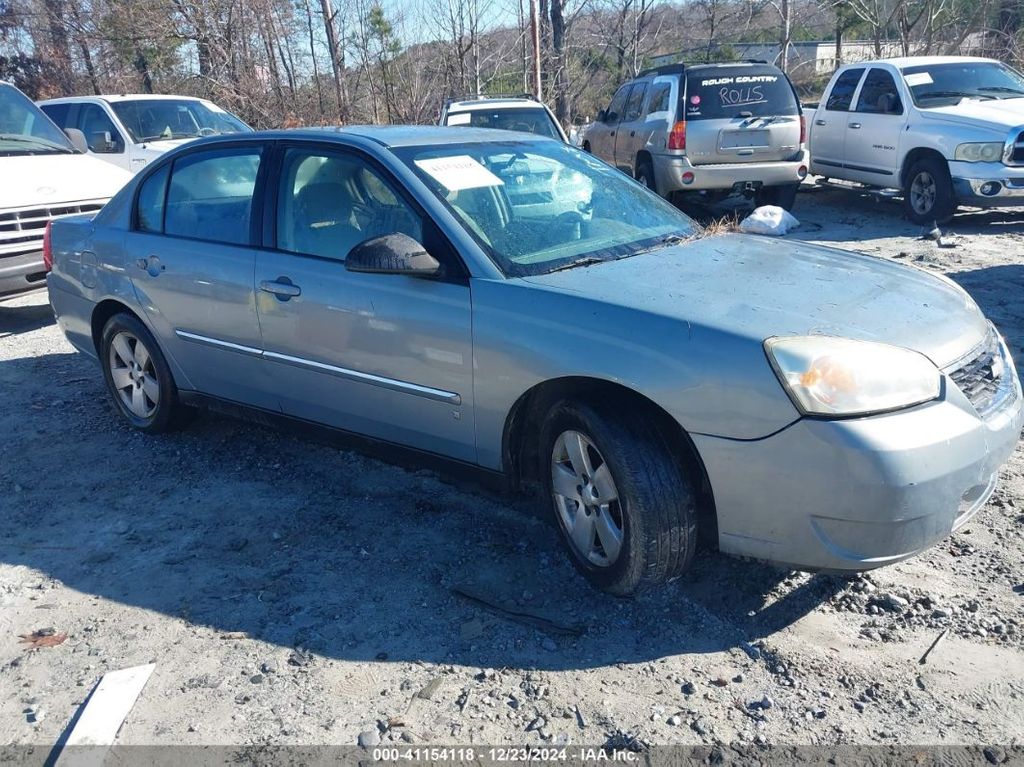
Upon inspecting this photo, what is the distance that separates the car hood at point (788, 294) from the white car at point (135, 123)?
353 inches

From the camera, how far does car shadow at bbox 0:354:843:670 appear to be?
3225mm

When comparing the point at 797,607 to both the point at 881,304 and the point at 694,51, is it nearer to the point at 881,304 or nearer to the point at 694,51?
the point at 881,304

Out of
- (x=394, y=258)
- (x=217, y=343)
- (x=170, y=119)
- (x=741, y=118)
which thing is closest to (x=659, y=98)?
(x=741, y=118)

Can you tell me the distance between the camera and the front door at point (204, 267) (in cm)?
445

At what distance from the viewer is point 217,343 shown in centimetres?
460

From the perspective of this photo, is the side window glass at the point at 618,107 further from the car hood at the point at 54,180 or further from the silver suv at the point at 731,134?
the car hood at the point at 54,180

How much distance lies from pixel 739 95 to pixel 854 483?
9101mm

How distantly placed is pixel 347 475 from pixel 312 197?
1383 mm

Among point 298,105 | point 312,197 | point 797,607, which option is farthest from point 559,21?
point 797,607

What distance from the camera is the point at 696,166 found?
10.9m

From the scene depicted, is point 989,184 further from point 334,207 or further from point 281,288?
point 281,288

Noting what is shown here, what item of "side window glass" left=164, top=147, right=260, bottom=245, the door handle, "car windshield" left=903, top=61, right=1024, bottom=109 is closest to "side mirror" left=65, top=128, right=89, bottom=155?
"side window glass" left=164, top=147, right=260, bottom=245

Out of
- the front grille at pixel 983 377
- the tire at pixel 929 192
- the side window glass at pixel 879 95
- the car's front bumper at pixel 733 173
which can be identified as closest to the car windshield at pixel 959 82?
the side window glass at pixel 879 95

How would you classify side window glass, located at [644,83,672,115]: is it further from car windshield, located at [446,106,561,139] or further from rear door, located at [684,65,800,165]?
car windshield, located at [446,106,561,139]
